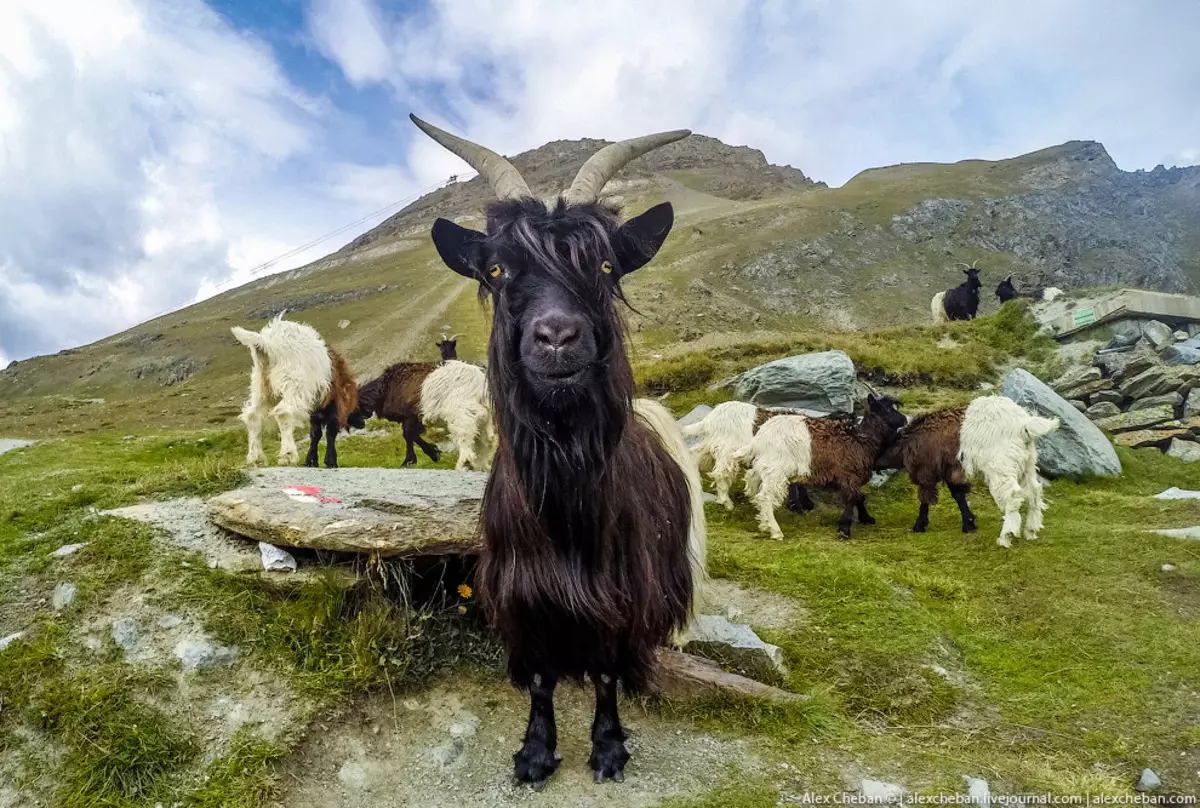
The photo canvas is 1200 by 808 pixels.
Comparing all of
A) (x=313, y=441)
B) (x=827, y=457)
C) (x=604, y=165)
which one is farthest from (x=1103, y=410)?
(x=313, y=441)

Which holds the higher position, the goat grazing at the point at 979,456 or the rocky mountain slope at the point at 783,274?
the rocky mountain slope at the point at 783,274

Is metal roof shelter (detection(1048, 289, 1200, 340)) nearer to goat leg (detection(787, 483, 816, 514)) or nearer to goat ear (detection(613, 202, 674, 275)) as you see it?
goat leg (detection(787, 483, 816, 514))

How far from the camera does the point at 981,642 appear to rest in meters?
6.04

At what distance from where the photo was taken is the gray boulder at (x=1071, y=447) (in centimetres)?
1173

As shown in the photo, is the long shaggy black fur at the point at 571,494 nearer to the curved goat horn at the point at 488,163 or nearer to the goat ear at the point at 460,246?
the goat ear at the point at 460,246

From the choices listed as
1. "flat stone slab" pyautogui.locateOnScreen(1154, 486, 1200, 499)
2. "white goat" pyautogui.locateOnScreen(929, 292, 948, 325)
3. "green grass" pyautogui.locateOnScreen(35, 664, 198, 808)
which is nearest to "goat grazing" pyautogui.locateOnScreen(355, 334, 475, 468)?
"green grass" pyautogui.locateOnScreen(35, 664, 198, 808)

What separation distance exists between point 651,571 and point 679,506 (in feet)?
2.29

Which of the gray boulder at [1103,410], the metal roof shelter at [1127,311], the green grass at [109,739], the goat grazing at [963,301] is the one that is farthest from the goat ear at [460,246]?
the goat grazing at [963,301]

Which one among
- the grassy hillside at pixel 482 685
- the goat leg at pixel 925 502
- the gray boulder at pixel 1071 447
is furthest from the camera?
the gray boulder at pixel 1071 447

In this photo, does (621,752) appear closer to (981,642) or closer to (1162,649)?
(981,642)

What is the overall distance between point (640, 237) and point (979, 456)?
7743mm

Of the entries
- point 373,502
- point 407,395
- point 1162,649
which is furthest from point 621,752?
point 407,395

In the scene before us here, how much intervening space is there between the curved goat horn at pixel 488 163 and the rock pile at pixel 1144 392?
14272mm

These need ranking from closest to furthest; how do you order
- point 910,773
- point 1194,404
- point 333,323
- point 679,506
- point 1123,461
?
point 910,773 < point 679,506 < point 1123,461 < point 1194,404 < point 333,323
